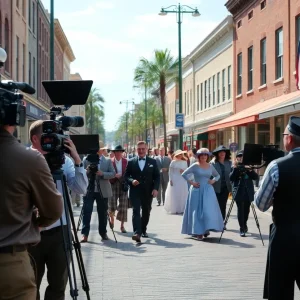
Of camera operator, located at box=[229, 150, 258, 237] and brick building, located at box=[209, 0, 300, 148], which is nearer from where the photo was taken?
camera operator, located at box=[229, 150, 258, 237]

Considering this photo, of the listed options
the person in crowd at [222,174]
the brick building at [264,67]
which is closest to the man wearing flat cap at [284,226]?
the person in crowd at [222,174]

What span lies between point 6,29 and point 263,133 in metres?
13.6

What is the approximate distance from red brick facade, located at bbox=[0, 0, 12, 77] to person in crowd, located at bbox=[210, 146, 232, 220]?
16396mm

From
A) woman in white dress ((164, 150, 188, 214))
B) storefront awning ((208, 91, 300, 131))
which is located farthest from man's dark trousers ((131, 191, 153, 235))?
storefront awning ((208, 91, 300, 131))

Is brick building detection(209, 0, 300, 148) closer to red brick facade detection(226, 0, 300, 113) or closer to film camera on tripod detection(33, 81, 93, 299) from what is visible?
red brick facade detection(226, 0, 300, 113)

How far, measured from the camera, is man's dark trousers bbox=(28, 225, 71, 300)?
507 centimetres

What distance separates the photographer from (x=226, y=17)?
118 feet

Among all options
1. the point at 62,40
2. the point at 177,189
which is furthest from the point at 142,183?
the point at 62,40

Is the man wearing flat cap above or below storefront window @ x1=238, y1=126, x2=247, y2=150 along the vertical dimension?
below

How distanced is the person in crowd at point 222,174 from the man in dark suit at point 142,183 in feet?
6.54

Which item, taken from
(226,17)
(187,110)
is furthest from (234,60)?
(187,110)

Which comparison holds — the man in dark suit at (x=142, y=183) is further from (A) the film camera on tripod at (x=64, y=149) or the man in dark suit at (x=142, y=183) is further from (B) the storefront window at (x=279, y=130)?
(B) the storefront window at (x=279, y=130)

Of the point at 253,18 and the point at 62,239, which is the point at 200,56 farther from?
the point at 62,239

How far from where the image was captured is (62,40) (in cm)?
6166
